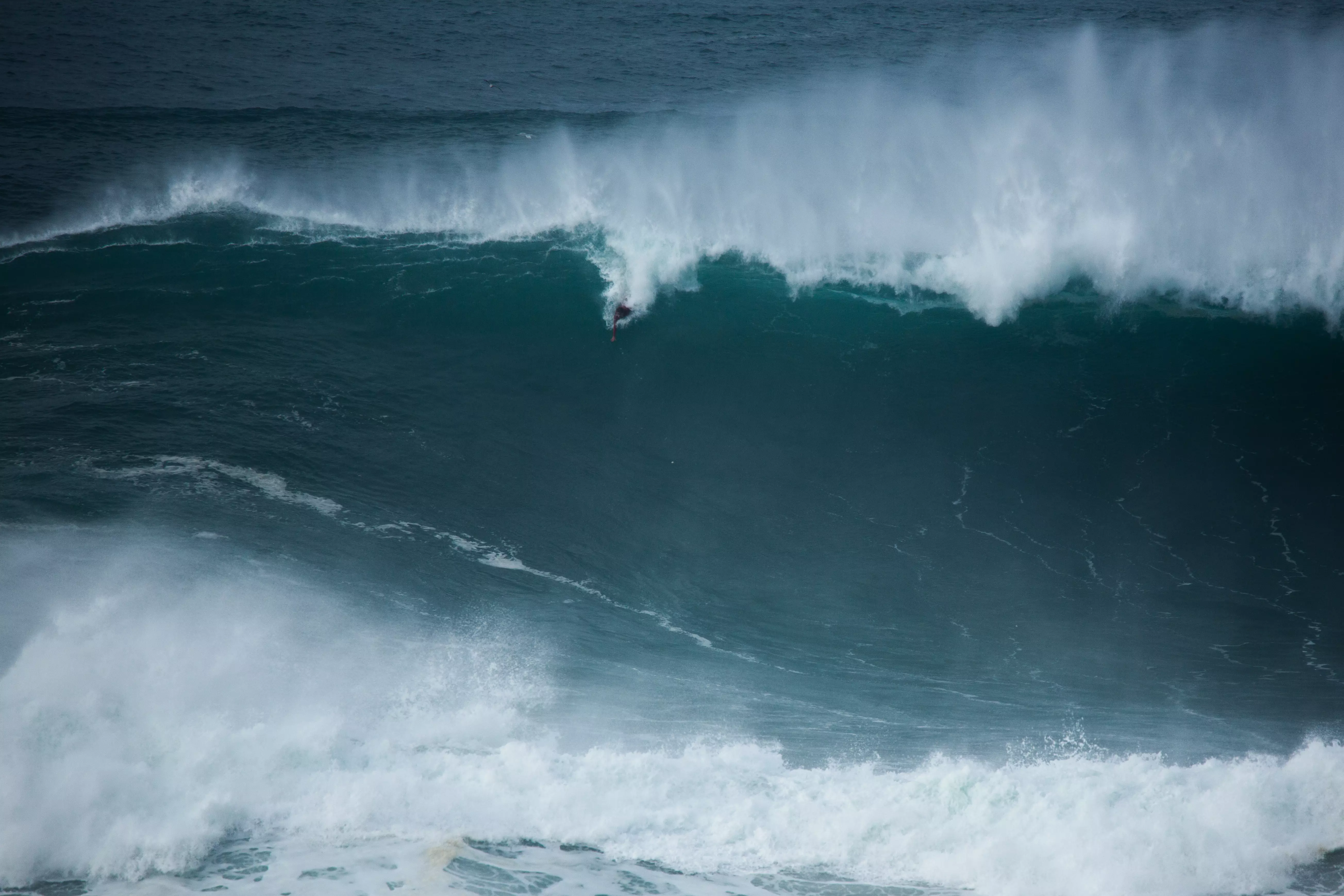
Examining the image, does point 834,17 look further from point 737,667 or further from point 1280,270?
point 737,667

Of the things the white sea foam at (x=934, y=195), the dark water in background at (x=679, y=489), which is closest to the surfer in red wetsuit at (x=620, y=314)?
the white sea foam at (x=934, y=195)

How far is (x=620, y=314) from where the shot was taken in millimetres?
21812

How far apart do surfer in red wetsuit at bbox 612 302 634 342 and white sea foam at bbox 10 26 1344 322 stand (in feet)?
0.67

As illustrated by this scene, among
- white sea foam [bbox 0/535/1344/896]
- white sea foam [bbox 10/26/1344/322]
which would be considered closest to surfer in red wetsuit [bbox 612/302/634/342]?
white sea foam [bbox 10/26/1344/322]

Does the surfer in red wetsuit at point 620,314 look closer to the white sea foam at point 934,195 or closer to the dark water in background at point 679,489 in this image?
the white sea foam at point 934,195

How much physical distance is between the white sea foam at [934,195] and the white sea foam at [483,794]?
10.7 m

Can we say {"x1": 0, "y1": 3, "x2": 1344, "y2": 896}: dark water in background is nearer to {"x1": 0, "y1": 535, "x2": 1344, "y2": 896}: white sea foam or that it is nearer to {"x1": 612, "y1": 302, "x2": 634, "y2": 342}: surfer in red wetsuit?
{"x1": 0, "y1": 535, "x2": 1344, "y2": 896}: white sea foam

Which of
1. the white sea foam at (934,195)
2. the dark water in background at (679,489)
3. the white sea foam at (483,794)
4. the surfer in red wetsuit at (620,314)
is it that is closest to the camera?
the white sea foam at (483,794)

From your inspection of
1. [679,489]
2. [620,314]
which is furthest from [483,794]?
[620,314]

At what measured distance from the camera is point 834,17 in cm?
3778

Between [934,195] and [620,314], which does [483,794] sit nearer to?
[620,314]

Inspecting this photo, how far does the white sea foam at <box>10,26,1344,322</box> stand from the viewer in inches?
859

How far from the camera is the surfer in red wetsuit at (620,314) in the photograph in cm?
2152

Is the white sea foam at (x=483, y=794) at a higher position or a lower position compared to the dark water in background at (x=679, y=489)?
lower
